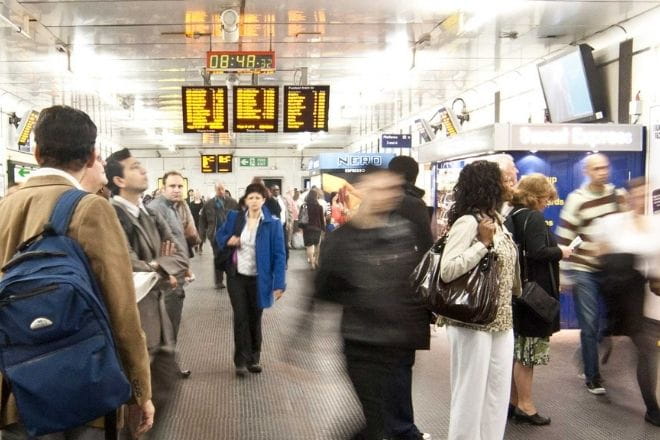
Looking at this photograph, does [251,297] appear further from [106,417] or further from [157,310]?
[106,417]

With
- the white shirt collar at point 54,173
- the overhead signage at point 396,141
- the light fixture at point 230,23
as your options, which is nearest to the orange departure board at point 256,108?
the light fixture at point 230,23

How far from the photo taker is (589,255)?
5.37 meters

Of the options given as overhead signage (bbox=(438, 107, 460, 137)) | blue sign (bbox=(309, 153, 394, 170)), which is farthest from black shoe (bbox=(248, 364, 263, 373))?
blue sign (bbox=(309, 153, 394, 170))

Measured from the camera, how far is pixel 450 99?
59.7ft

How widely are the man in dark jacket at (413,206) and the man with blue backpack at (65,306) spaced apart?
2.35m

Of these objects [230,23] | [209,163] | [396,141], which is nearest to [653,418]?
[230,23]

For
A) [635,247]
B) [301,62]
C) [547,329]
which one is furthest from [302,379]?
[301,62]

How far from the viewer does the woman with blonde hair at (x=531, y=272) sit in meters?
4.55

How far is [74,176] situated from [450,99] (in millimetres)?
17013

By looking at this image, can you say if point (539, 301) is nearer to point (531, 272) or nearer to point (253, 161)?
point (531, 272)

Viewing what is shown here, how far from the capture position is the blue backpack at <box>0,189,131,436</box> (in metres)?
1.62

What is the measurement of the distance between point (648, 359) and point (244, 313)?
130 inches

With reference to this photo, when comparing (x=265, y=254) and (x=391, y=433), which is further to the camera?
(x=265, y=254)

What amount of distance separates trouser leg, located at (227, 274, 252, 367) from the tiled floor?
0.72 feet
